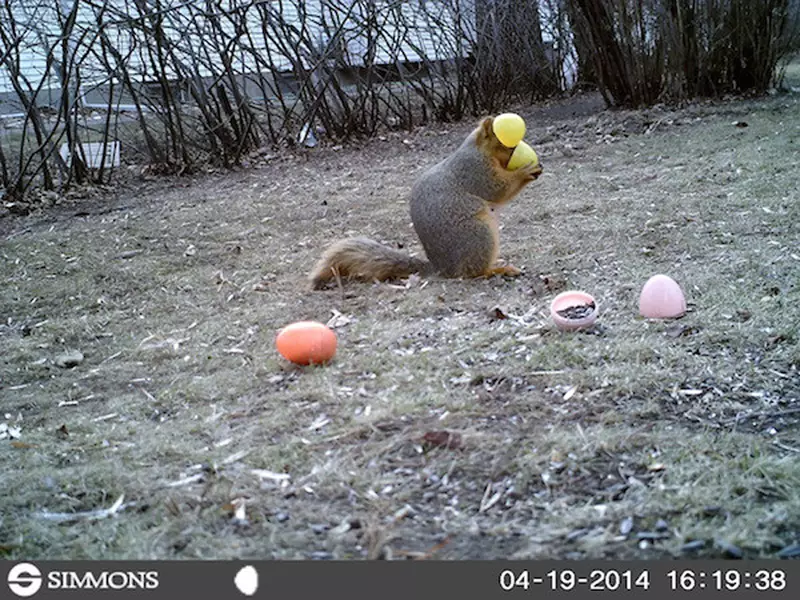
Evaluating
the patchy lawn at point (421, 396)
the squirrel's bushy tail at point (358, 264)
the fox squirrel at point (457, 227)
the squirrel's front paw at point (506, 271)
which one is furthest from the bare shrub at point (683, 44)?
the squirrel's bushy tail at point (358, 264)

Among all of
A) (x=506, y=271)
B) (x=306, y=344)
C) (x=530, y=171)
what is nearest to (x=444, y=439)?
(x=306, y=344)

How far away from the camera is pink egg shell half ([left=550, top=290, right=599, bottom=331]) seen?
3.46m

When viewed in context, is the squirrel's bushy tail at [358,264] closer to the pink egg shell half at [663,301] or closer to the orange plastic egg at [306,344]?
the orange plastic egg at [306,344]

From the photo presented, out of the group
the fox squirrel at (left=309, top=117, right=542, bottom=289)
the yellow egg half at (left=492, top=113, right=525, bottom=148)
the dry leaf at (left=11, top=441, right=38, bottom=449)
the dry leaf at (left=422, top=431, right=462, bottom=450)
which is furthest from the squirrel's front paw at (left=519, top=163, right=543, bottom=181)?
the dry leaf at (left=11, top=441, right=38, bottom=449)

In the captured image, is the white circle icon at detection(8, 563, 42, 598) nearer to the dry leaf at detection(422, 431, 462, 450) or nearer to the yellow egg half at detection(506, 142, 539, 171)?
the dry leaf at detection(422, 431, 462, 450)

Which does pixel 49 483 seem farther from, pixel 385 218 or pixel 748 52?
pixel 748 52

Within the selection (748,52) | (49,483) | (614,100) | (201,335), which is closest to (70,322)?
(201,335)

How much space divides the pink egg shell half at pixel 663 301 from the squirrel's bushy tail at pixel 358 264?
148cm

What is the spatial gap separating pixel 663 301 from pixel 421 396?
1.23 meters

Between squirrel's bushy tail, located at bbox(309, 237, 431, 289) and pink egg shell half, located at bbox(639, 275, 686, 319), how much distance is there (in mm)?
1478

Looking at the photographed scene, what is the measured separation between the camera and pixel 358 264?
4.54 metres

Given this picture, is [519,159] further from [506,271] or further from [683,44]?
[683,44]

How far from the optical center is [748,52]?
30.4ft

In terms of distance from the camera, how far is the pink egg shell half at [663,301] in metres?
3.53
